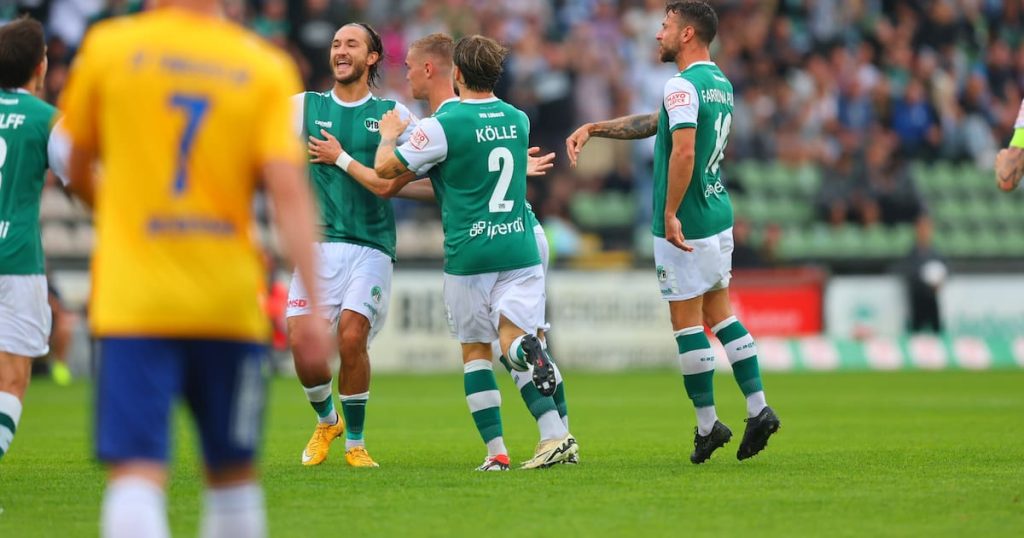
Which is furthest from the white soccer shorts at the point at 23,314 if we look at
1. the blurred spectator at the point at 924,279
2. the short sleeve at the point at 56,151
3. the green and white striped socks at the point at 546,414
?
the blurred spectator at the point at 924,279

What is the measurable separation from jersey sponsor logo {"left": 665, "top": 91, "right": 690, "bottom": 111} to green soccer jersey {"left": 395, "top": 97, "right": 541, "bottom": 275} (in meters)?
0.91

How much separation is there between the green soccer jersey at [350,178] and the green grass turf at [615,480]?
1460mm

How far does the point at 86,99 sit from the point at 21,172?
280 cm

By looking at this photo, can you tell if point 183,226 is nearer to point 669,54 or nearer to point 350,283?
point 350,283

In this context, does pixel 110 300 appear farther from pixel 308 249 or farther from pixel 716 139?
pixel 716 139

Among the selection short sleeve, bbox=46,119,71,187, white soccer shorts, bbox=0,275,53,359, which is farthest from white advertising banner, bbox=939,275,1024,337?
short sleeve, bbox=46,119,71,187

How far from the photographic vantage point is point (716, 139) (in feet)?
31.3

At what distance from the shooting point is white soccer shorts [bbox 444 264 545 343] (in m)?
8.92

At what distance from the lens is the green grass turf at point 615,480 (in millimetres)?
6758

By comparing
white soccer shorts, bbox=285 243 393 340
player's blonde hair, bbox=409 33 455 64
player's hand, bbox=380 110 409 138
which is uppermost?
player's blonde hair, bbox=409 33 455 64

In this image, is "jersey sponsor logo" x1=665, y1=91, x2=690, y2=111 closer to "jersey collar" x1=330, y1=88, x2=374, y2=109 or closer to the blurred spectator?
"jersey collar" x1=330, y1=88, x2=374, y2=109

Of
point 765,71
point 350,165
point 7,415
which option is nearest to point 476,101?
point 350,165

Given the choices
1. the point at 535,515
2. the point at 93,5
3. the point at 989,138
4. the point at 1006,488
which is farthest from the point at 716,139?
the point at 989,138

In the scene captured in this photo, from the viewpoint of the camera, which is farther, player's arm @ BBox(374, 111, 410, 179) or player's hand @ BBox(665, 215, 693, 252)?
player's hand @ BBox(665, 215, 693, 252)
